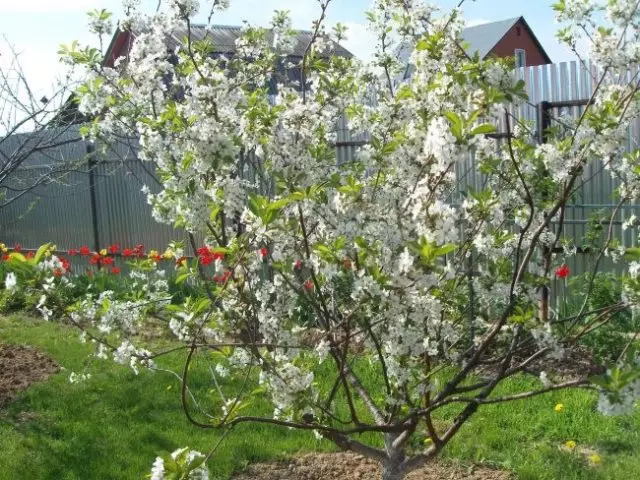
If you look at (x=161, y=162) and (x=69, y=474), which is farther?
(x=69, y=474)

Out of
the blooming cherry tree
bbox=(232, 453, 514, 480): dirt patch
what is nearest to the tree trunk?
the blooming cherry tree

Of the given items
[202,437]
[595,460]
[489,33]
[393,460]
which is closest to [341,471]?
[393,460]

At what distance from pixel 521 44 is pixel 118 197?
24743 mm

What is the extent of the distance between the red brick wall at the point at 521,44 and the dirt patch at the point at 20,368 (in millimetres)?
25730

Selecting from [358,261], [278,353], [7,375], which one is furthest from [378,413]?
[7,375]

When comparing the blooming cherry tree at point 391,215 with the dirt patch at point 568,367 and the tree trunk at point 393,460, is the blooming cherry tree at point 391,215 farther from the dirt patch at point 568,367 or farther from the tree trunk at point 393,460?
the dirt patch at point 568,367

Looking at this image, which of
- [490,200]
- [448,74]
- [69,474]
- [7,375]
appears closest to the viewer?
[490,200]

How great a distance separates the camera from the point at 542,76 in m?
6.77

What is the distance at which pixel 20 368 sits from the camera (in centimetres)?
575

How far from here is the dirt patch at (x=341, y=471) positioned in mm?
3656

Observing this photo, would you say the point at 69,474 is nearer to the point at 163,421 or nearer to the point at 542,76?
the point at 163,421

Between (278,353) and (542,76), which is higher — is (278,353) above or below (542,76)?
below

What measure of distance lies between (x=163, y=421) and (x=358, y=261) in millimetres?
2537

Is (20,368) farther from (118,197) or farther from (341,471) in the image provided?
(118,197)
